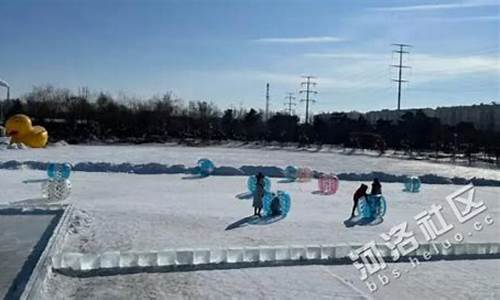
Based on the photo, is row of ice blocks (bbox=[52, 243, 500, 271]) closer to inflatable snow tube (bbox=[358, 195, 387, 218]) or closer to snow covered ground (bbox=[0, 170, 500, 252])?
snow covered ground (bbox=[0, 170, 500, 252])

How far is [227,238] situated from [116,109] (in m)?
50.6

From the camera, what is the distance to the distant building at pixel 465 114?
65.1 metres

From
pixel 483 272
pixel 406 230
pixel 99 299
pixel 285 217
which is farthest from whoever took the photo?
pixel 285 217

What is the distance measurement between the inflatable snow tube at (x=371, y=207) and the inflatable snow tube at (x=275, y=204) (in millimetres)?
1723

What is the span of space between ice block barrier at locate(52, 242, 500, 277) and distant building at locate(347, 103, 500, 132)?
54.1 metres

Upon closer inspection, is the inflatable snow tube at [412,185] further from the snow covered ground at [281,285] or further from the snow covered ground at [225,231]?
the snow covered ground at [281,285]

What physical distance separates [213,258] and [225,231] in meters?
2.39

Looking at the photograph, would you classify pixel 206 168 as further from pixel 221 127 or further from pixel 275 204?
pixel 221 127

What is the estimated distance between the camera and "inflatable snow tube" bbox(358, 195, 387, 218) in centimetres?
1255

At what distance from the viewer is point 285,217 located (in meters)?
12.2

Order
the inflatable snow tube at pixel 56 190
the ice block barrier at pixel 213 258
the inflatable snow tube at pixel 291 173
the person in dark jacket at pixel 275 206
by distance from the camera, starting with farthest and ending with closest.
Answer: the inflatable snow tube at pixel 291 173 < the inflatable snow tube at pixel 56 190 < the person in dark jacket at pixel 275 206 < the ice block barrier at pixel 213 258

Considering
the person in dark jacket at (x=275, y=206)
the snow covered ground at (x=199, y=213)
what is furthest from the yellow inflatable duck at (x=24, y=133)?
the person in dark jacket at (x=275, y=206)

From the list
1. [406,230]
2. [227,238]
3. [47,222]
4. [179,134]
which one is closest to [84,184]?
[47,222]

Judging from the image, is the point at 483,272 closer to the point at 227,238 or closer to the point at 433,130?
the point at 227,238
